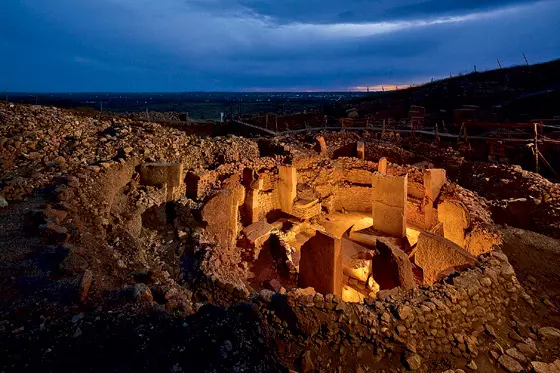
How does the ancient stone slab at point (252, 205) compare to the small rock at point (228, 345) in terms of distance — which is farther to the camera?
the ancient stone slab at point (252, 205)

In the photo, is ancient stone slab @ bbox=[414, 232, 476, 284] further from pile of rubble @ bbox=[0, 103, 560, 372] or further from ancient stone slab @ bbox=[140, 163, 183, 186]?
ancient stone slab @ bbox=[140, 163, 183, 186]

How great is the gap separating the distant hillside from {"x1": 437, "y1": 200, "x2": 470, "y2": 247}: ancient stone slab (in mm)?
16561

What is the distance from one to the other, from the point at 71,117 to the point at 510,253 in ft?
37.7

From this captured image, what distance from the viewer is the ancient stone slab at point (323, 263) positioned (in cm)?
637

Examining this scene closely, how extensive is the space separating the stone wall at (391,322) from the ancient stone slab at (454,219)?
14.9 ft

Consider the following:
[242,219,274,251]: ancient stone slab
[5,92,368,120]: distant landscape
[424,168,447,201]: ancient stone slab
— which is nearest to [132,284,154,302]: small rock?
[242,219,274,251]: ancient stone slab

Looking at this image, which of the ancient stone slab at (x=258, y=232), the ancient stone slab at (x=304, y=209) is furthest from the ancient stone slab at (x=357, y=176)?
the ancient stone slab at (x=258, y=232)

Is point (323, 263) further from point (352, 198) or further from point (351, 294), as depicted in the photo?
point (352, 198)

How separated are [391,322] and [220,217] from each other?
207 inches

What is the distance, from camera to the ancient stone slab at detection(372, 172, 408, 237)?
10453 mm

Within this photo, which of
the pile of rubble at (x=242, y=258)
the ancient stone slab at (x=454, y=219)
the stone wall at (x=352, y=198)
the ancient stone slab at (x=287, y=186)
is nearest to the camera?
the pile of rubble at (x=242, y=258)

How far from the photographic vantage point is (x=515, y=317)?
430 cm

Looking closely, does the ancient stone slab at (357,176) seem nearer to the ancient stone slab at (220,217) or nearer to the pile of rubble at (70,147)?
the pile of rubble at (70,147)

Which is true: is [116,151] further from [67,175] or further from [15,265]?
[15,265]
